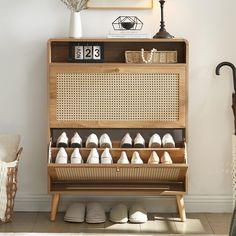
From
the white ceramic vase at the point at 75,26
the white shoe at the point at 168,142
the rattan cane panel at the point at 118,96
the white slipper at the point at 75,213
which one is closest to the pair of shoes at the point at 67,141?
the rattan cane panel at the point at 118,96

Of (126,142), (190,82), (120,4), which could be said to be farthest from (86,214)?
(120,4)

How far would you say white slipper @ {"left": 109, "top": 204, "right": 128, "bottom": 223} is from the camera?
4.11 m

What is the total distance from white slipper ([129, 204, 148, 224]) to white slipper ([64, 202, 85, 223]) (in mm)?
303

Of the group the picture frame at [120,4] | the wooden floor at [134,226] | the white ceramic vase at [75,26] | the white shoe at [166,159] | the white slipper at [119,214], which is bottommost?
the wooden floor at [134,226]

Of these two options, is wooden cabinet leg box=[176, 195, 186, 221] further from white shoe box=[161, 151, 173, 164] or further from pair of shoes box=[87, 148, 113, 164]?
pair of shoes box=[87, 148, 113, 164]

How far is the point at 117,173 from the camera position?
4.06 m

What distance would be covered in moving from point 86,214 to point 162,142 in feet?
2.16

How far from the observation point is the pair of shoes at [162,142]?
409cm

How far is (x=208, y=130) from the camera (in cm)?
436

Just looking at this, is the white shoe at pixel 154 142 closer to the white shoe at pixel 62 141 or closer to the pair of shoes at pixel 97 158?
the pair of shoes at pixel 97 158

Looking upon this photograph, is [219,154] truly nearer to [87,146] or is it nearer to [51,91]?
A: [87,146]

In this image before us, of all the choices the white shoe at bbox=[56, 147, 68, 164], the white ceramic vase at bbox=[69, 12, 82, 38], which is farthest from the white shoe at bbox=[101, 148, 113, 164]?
the white ceramic vase at bbox=[69, 12, 82, 38]

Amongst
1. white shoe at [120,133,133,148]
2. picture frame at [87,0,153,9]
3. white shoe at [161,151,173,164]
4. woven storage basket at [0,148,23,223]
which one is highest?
picture frame at [87,0,153,9]

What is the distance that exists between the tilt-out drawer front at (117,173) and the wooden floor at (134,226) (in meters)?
0.26
